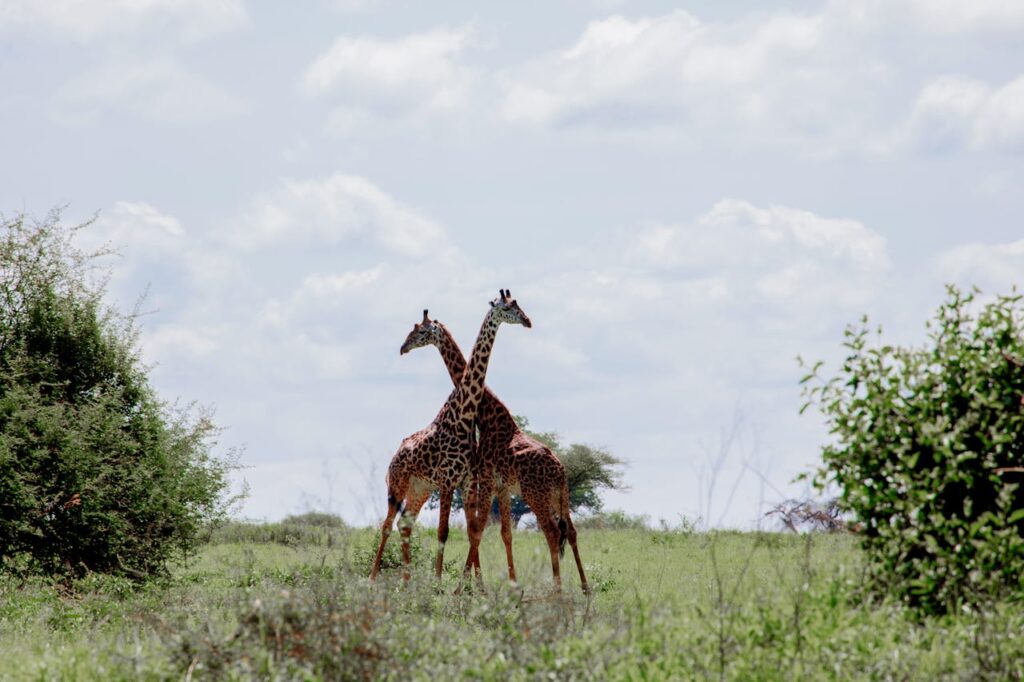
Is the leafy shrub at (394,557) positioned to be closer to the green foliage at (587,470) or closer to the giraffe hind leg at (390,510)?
the giraffe hind leg at (390,510)

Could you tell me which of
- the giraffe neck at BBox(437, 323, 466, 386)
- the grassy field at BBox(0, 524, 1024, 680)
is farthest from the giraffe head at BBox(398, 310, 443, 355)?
the grassy field at BBox(0, 524, 1024, 680)

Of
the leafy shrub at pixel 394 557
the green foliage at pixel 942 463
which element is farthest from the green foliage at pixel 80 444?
the green foliage at pixel 942 463

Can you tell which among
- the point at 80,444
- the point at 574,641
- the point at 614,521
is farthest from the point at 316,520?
the point at 574,641

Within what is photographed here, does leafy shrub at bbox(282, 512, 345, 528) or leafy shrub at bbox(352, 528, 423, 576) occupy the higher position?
leafy shrub at bbox(282, 512, 345, 528)

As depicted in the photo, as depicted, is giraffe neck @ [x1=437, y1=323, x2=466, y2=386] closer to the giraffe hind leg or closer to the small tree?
the giraffe hind leg

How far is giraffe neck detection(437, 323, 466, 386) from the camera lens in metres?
18.2

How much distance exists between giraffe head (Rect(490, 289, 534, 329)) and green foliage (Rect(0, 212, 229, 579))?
7.19m

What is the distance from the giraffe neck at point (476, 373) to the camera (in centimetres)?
1758

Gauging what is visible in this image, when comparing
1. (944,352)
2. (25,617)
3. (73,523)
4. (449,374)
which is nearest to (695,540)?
(449,374)

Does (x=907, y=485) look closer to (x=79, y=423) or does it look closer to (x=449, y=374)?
(x=449, y=374)

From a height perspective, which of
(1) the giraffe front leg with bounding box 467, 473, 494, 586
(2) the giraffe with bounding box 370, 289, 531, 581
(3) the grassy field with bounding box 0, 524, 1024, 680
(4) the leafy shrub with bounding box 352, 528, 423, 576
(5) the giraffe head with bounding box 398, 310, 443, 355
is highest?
(5) the giraffe head with bounding box 398, 310, 443, 355

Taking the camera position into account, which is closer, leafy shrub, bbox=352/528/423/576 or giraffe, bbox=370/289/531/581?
giraffe, bbox=370/289/531/581

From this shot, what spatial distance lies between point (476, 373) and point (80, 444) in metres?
7.00

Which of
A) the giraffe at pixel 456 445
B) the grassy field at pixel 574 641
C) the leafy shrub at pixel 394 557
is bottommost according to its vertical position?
the grassy field at pixel 574 641
